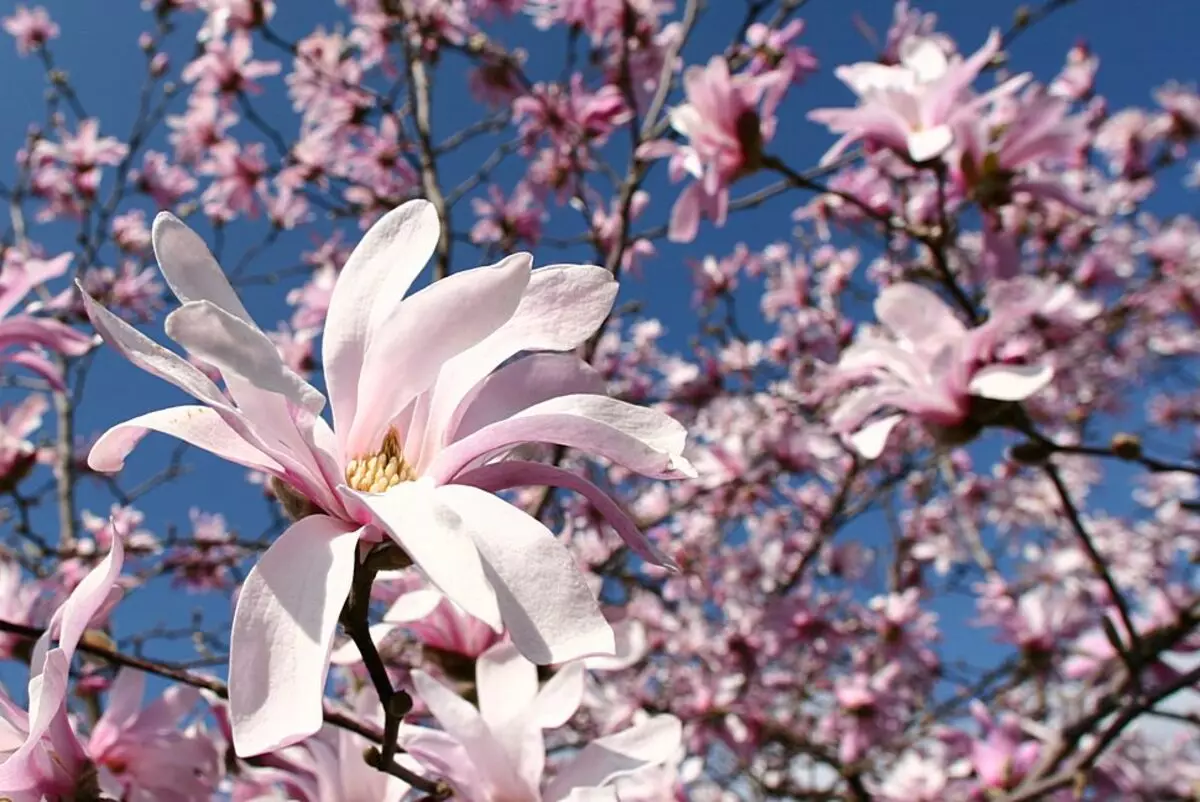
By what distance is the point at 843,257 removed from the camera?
3.39 metres

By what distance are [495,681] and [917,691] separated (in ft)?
7.55

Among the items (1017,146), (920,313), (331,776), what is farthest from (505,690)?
(1017,146)

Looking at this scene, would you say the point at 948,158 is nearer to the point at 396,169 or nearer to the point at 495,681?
the point at 495,681

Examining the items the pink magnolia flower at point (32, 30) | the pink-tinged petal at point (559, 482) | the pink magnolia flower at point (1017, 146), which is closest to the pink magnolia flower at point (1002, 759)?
the pink magnolia flower at point (1017, 146)

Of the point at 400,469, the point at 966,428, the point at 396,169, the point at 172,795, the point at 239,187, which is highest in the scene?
the point at 396,169

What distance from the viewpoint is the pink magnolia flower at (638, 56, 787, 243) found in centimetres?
130

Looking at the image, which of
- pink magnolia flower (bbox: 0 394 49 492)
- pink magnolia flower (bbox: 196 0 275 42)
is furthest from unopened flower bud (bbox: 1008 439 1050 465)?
pink magnolia flower (bbox: 196 0 275 42)

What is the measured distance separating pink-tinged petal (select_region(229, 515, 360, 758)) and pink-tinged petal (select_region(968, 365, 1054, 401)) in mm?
789

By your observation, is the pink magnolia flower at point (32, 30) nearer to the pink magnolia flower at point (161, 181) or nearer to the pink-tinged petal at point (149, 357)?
the pink magnolia flower at point (161, 181)

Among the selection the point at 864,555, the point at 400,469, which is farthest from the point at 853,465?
the point at 400,469

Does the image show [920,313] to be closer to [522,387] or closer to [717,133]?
[717,133]

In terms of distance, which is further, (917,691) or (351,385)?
(917,691)

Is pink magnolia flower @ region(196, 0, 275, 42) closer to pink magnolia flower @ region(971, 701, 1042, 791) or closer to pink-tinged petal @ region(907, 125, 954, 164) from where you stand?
pink-tinged petal @ region(907, 125, 954, 164)

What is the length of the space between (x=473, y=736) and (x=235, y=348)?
1.14 feet
